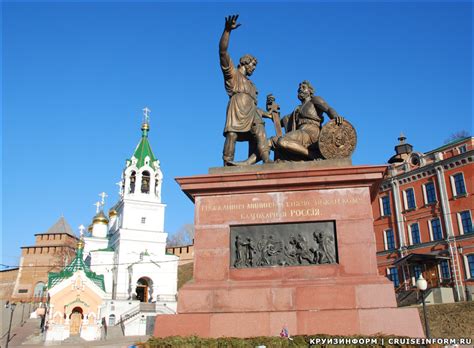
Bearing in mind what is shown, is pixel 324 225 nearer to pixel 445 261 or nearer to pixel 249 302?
pixel 249 302

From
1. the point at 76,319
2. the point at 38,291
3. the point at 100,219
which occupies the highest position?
the point at 100,219

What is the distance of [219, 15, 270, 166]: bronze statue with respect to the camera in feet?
36.1

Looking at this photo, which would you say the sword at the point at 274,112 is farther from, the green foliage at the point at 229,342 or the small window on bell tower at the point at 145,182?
the small window on bell tower at the point at 145,182

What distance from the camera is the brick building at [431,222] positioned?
35688 millimetres

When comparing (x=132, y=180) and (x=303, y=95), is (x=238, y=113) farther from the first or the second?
(x=132, y=180)

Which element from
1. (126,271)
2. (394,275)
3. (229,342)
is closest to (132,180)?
(126,271)

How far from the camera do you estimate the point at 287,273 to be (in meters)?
9.25

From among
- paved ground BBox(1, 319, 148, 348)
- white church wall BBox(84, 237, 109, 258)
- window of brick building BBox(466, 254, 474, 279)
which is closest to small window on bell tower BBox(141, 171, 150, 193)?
white church wall BBox(84, 237, 109, 258)

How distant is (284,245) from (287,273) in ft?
1.91

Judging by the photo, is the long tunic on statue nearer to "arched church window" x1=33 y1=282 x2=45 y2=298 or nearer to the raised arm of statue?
the raised arm of statue

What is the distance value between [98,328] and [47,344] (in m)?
5.13

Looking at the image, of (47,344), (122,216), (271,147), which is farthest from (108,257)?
(271,147)

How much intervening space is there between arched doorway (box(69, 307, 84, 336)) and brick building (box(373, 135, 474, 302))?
26.4m

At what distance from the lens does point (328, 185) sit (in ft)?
32.0
